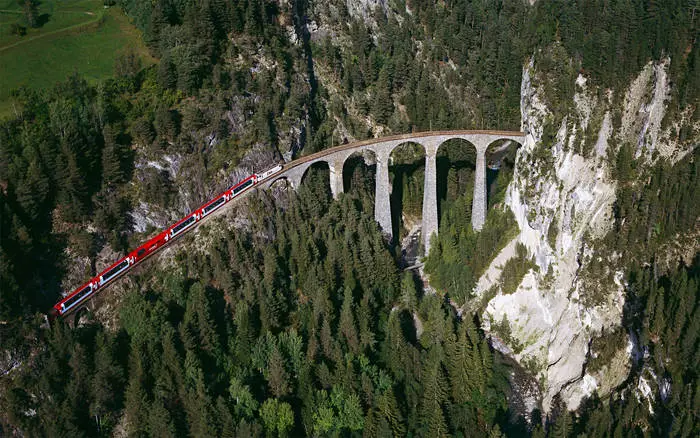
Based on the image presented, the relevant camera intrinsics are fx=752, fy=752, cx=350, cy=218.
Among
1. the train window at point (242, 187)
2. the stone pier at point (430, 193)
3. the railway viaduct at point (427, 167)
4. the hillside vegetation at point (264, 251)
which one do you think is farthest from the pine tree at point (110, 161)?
the stone pier at point (430, 193)

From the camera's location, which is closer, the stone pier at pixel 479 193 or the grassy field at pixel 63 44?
the grassy field at pixel 63 44

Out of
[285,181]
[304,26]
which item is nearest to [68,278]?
[285,181]

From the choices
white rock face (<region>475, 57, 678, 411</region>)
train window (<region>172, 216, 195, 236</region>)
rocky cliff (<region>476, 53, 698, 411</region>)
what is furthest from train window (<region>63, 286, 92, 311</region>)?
white rock face (<region>475, 57, 678, 411</region>)

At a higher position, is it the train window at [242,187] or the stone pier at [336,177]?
the train window at [242,187]

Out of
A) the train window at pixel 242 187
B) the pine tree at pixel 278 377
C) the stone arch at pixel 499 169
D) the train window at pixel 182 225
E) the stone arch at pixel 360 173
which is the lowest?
the pine tree at pixel 278 377

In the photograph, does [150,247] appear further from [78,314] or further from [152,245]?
[78,314]

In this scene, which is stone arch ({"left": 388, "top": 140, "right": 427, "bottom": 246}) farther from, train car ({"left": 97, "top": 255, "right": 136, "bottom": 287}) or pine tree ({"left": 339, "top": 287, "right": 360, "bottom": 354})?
train car ({"left": 97, "top": 255, "right": 136, "bottom": 287})

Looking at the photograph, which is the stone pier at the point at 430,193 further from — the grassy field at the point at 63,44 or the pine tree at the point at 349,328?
the grassy field at the point at 63,44
